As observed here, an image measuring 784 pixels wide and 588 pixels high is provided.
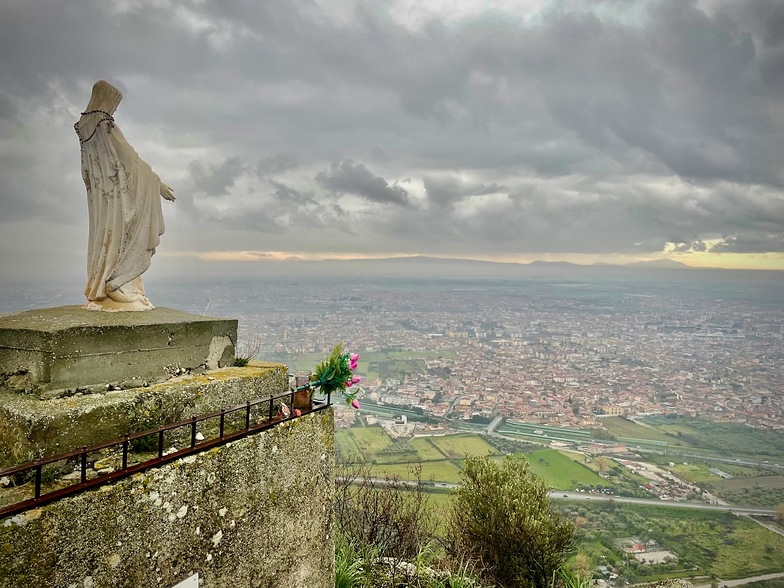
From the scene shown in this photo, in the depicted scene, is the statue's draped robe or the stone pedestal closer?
the stone pedestal

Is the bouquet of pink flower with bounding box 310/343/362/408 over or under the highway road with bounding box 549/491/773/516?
over

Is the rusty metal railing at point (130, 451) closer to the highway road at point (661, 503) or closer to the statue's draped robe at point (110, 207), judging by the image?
the statue's draped robe at point (110, 207)

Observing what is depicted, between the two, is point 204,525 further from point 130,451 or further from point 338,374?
point 338,374

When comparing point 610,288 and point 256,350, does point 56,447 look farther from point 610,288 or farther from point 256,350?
point 610,288

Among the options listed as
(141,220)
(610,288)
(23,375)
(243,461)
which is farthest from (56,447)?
(610,288)

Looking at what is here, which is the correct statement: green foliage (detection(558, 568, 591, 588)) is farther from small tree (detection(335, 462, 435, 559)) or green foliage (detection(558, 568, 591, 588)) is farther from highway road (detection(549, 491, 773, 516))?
highway road (detection(549, 491, 773, 516))

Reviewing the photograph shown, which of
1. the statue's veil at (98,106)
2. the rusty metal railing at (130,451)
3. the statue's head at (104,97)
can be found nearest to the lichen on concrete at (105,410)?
the rusty metal railing at (130,451)

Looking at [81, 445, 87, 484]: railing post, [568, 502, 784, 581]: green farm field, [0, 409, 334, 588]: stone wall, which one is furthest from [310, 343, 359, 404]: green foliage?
[568, 502, 784, 581]: green farm field

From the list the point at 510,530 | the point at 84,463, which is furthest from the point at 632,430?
the point at 84,463
